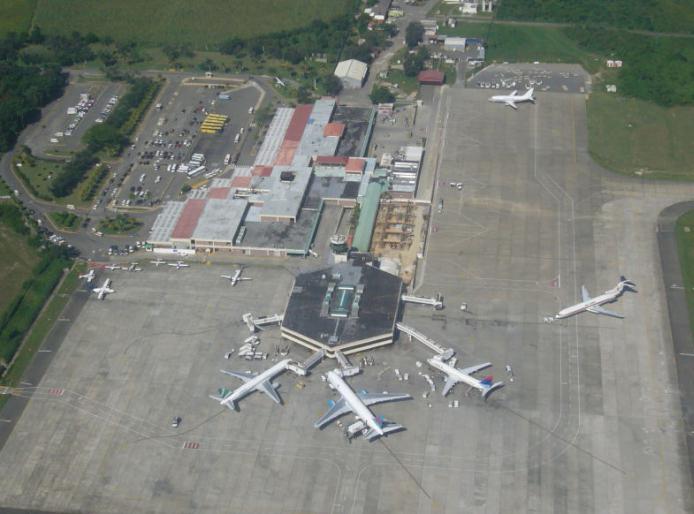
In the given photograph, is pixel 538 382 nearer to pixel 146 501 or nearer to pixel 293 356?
pixel 293 356

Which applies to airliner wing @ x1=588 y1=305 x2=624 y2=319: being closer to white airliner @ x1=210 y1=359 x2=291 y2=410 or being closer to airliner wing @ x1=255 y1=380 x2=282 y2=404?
white airliner @ x1=210 y1=359 x2=291 y2=410

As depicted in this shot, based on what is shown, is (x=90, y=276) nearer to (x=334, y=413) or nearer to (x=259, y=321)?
(x=259, y=321)

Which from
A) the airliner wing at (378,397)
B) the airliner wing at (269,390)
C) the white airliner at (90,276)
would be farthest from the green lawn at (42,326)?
the airliner wing at (378,397)

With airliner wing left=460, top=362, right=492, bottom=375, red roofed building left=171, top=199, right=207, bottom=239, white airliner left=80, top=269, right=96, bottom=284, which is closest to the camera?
airliner wing left=460, top=362, right=492, bottom=375

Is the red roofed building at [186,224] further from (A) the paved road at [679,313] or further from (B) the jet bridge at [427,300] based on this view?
(A) the paved road at [679,313]

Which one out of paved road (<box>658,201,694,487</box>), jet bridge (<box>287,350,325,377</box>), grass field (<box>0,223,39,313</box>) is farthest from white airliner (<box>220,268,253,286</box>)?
paved road (<box>658,201,694,487</box>)

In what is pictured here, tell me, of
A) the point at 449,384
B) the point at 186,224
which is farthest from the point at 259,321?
the point at 449,384

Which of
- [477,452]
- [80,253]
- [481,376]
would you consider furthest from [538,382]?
[80,253]
